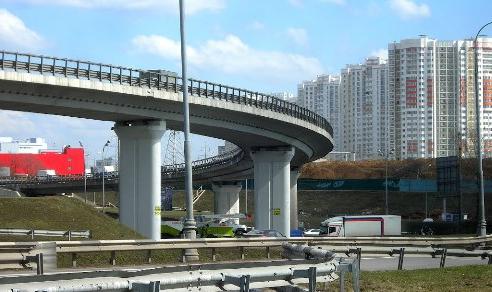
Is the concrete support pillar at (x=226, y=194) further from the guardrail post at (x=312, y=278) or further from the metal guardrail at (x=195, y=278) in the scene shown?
the guardrail post at (x=312, y=278)

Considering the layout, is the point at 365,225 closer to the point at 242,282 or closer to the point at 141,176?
the point at 141,176

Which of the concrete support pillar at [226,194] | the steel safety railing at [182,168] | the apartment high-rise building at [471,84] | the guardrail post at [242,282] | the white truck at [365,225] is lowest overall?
the white truck at [365,225]

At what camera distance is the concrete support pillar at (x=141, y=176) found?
50.3m

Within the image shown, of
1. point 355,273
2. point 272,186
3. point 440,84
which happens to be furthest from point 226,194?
point 355,273

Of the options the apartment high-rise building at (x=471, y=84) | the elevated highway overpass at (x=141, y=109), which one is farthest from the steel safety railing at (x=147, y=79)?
the apartment high-rise building at (x=471, y=84)

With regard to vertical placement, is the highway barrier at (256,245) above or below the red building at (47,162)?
below

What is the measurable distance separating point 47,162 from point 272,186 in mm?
124120

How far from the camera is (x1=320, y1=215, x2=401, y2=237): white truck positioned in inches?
3049

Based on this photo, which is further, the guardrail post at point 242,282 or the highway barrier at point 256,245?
the highway barrier at point 256,245

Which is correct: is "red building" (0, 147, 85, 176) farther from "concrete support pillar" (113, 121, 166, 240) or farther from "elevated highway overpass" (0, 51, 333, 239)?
"concrete support pillar" (113, 121, 166, 240)

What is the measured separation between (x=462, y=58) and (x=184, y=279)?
18199cm

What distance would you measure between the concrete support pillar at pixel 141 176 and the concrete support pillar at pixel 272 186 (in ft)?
70.8

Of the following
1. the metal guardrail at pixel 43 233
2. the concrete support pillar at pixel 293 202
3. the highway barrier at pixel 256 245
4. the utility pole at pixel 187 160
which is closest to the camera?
the highway barrier at pixel 256 245

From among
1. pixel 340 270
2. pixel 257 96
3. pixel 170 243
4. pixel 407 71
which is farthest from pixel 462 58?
pixel 340 270
